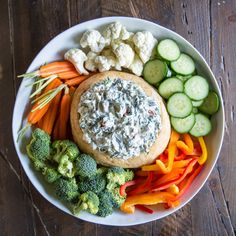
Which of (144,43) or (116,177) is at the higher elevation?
(144,43)

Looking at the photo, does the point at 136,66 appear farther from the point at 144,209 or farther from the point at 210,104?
the point at 144,209

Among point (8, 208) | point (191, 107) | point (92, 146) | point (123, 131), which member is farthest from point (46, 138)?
point (191, 107)

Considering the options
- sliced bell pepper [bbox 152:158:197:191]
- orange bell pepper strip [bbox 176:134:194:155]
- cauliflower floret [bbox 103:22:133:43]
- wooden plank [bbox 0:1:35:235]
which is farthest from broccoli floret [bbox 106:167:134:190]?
cauliflower floret [bbox 103:22:133:43]

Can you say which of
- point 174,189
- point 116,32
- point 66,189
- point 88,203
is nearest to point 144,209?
point 174,189

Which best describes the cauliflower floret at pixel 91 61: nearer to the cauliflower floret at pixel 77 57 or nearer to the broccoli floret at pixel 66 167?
the cauliflower floret at pixel 77 57

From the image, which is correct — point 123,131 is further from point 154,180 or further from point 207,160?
point 207,160
